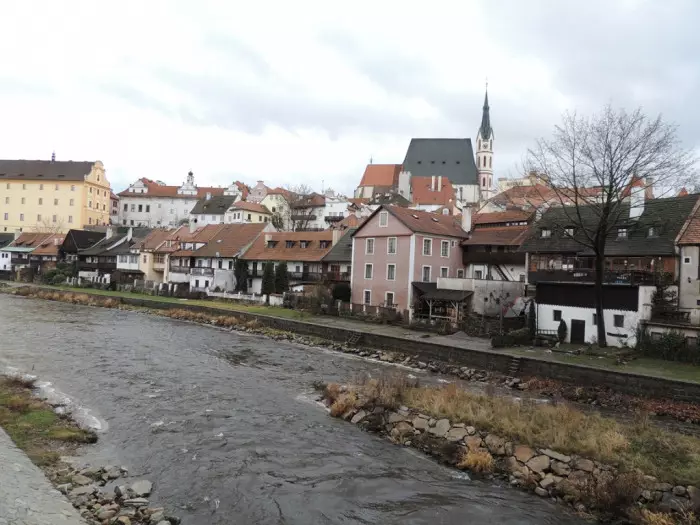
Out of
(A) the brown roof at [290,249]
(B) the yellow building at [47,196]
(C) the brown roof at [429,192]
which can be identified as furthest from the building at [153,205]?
(A) the brown roof at [290,249]

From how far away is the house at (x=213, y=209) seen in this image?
292ft

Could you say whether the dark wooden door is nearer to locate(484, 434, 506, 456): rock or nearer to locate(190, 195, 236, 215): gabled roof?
locate(484, 434, 506, 456): rock

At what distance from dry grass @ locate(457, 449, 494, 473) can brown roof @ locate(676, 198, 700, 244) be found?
2124cm

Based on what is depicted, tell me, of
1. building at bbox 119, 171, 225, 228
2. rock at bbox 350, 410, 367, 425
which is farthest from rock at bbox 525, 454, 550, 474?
building at bbox 119, 171, 225, 228

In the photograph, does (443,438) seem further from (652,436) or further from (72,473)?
(72,473)

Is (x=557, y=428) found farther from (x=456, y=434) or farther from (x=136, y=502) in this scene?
(x=136, y=502)

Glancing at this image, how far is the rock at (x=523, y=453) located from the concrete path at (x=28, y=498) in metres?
10.0

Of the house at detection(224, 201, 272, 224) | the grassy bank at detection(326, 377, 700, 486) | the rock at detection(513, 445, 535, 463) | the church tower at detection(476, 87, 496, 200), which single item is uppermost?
the church tower at detection(476, 87, 496, 200)

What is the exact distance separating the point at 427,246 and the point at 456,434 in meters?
25.3

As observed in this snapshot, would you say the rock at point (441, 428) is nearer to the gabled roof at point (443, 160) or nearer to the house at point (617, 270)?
the house at point (617, 270)

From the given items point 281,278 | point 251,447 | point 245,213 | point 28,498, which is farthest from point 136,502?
point 245,213

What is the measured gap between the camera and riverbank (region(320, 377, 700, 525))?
36.4ft

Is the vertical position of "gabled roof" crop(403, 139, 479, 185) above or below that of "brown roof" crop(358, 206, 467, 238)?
above

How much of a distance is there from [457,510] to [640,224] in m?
25.9
